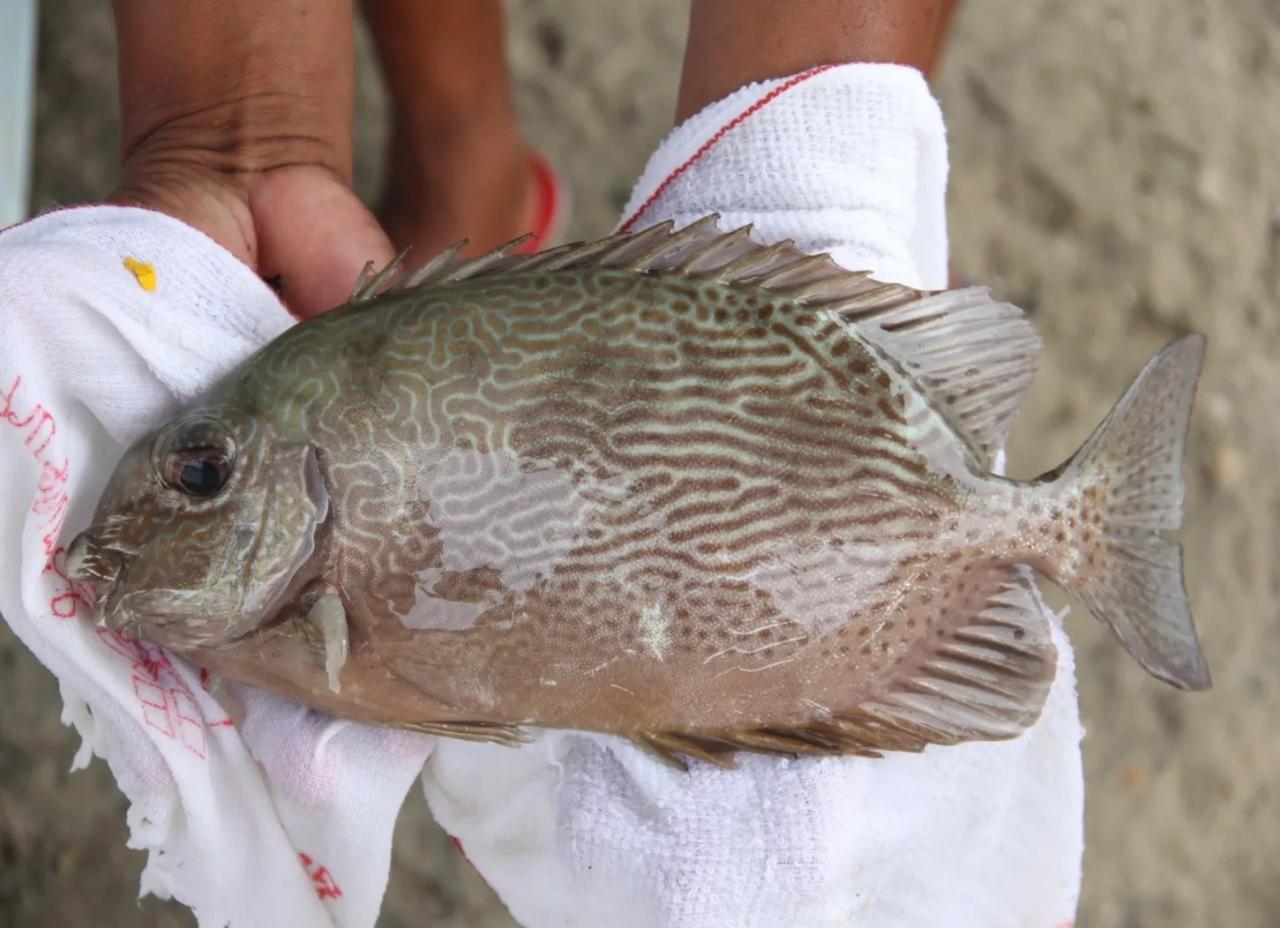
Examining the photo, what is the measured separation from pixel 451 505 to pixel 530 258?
37 centimetres

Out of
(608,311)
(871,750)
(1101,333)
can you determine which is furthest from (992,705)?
(1101,333)

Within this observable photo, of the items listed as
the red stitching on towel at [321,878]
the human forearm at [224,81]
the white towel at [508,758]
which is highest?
the human forearm at [224,81]

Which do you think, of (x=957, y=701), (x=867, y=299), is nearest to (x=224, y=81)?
(x=867, y=299)

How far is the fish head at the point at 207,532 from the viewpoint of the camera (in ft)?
4.45

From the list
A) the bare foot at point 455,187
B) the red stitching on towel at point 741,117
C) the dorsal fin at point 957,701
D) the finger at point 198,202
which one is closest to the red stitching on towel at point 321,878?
the dorsal fin at point 957,701

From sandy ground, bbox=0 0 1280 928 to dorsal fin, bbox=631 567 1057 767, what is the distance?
135cm

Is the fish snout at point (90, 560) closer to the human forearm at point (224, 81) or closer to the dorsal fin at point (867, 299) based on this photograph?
the dorsal fin at point (867, 299)

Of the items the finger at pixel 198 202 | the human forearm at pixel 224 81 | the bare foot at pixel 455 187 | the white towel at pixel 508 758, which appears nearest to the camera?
the white towel at pixel 508 758

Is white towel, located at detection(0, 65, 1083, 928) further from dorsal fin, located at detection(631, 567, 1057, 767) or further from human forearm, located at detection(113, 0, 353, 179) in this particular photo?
human forearm, located at detection(113, 0, 353, 179)

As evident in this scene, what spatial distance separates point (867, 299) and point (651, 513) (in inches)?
17.5

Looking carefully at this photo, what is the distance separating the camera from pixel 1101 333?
2939 mm

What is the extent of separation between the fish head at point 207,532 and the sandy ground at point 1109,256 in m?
1.32

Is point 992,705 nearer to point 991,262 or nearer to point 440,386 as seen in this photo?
point 440,386

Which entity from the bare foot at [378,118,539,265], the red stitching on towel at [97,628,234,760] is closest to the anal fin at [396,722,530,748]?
the red stitching on towel at [97,628,234,760]
